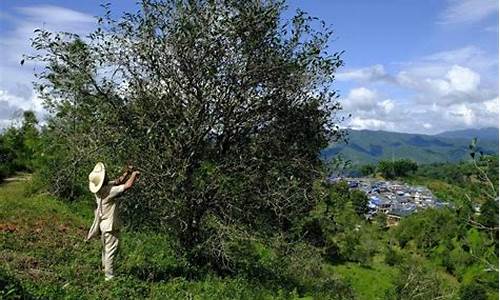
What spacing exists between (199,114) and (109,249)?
11.4ft

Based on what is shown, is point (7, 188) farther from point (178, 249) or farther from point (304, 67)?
point (304, 67)

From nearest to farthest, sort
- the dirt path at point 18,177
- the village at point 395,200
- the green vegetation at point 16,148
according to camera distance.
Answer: the dirt path at point 18,177 < the green vegetation at point 16,148 < the village at point 395,200

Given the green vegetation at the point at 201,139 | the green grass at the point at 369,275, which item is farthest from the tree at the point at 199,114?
the green grass at the point at 369,275

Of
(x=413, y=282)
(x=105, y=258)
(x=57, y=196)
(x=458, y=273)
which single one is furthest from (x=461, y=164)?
(x=458, y=273)

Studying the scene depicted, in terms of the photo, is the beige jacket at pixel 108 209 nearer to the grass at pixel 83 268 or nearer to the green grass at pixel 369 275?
the grass at pixel 83 268

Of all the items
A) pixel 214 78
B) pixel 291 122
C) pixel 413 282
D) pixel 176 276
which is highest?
pixel 214 78

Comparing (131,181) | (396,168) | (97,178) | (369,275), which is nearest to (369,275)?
(369,275)

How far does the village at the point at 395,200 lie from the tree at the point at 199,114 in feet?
228

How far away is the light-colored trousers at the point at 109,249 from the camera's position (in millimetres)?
10789

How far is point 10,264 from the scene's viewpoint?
1064 cm

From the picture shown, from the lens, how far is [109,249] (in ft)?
35.7

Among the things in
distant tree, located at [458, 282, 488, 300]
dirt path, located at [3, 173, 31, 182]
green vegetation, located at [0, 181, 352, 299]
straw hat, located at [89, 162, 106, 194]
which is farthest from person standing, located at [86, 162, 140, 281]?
distant tree, located at [458, 282, 488, 300]

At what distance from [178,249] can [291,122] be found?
4.03m

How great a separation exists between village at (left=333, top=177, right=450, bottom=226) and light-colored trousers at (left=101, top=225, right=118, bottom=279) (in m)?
72.3
